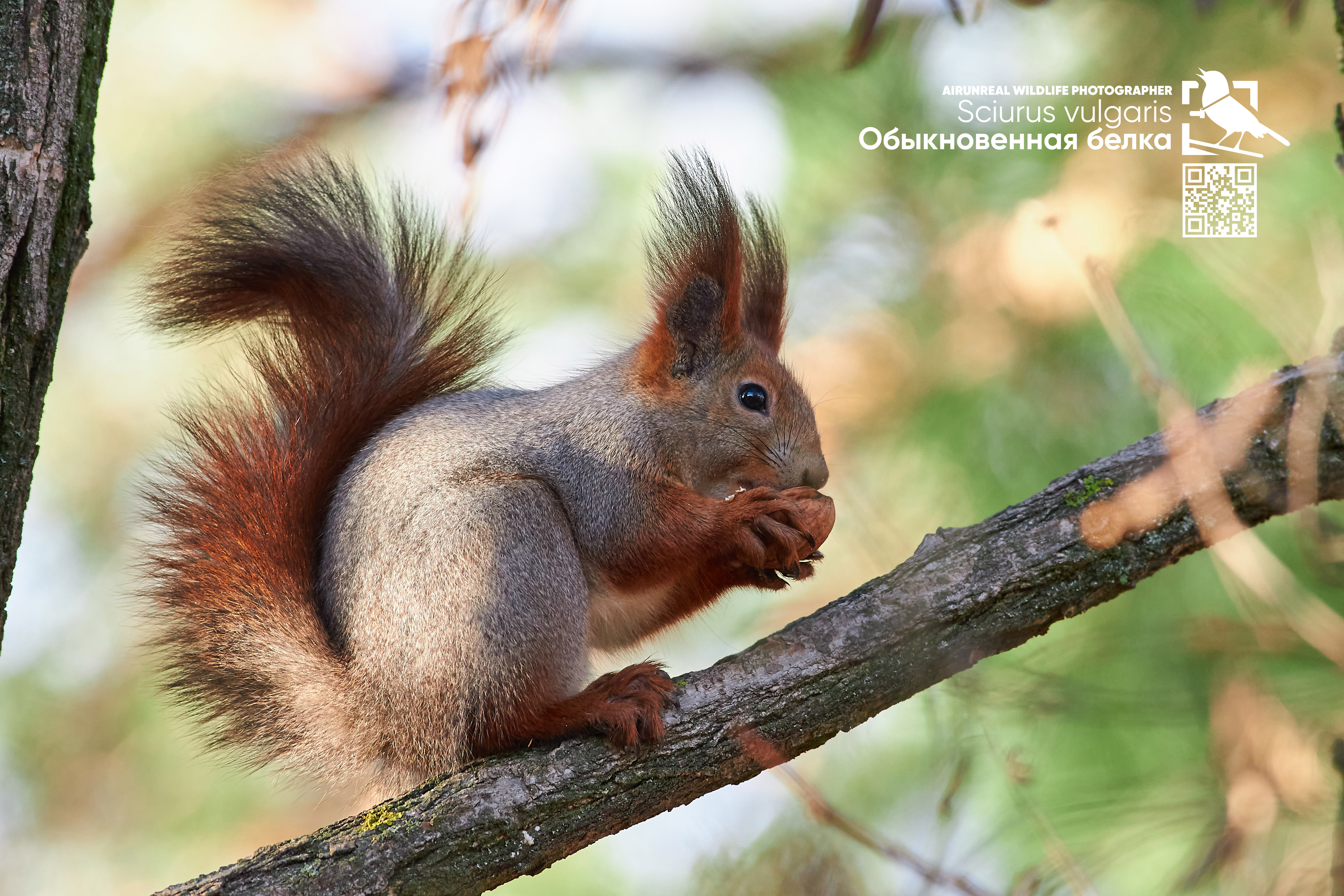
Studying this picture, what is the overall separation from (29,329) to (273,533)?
1.97ft

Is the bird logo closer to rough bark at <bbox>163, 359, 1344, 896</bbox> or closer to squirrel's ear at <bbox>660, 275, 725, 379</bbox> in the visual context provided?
rough bark at <bbox>163, 359, 1344, 896</bbox>

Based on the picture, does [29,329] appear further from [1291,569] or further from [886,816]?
[1291,569]

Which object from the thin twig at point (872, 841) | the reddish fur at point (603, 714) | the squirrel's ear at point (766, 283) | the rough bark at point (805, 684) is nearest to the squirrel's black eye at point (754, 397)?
the squirrel's ear at point (766, 283)

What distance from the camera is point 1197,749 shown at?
231cm

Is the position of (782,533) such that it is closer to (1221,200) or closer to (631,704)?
(631,704)

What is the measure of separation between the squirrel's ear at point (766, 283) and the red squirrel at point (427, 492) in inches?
4.3

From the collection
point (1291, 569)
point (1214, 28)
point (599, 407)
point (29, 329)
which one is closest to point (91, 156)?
point (29, 329)

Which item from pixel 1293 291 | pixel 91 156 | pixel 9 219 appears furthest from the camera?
pixel 1293 291

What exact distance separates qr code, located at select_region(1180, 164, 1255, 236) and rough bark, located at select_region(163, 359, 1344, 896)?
2.94 feet

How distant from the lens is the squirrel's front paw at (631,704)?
6.07 ft

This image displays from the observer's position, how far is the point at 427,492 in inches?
82.9

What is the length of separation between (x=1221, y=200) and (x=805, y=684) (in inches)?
73.5

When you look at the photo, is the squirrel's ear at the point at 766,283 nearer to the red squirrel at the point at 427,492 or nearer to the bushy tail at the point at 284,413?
the red squirrel at the point at 427,492

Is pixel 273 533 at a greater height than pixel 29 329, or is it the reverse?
pixel 29 329
